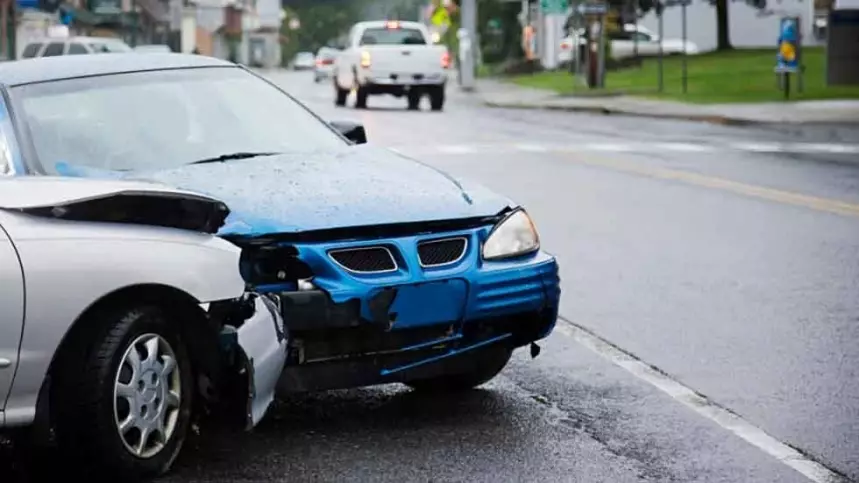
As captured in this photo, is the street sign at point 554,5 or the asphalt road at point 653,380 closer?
the asphalt road at point 653,380

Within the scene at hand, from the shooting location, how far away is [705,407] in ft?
25.0

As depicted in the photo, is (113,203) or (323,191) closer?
(113,203)

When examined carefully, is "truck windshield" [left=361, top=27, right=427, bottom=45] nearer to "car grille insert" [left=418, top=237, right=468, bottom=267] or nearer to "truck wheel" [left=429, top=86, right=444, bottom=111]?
"truck wheel" [left=429, top=86, right=444, bottom=111]

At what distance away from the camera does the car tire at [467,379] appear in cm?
788

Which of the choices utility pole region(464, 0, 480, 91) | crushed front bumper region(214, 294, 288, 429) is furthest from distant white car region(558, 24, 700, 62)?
crushed front bumper region(214, 294, 288, 429)

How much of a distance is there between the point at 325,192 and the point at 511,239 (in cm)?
76

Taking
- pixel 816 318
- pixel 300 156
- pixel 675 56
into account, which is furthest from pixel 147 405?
pixel 675 56

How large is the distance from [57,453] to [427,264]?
5.26 ft

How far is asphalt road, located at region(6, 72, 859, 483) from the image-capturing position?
662 centimetres

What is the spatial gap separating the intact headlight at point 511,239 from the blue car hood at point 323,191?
66 mm

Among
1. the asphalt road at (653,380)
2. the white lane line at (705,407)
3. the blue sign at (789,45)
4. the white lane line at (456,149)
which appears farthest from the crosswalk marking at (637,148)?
the white lane line at (705,407)

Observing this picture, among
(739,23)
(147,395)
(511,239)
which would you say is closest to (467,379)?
(511,239)

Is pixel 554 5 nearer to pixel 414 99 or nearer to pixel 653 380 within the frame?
pixel 414 99

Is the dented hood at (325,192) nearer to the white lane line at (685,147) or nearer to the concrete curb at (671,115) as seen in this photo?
the white lane line at (685,147)
